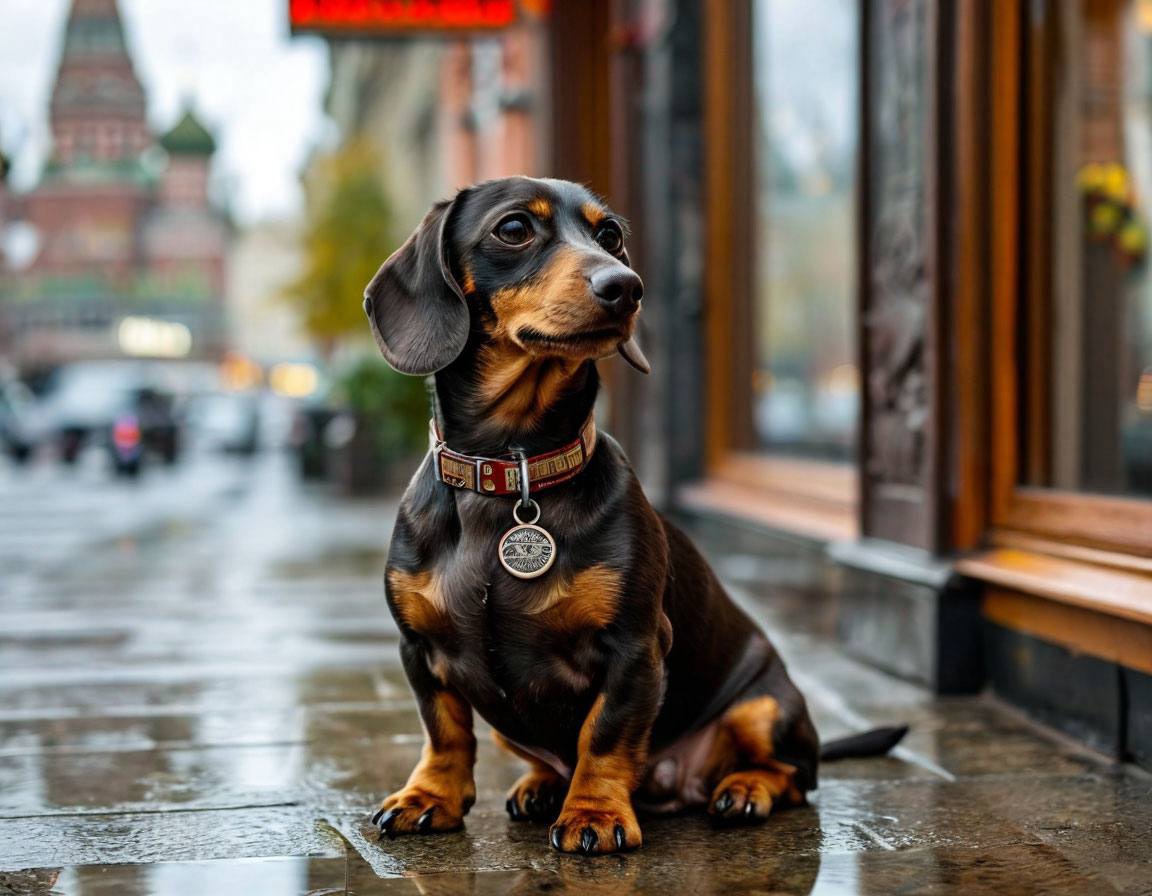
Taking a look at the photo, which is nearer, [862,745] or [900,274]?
[862,745]

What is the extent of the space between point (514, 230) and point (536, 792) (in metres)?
1.39

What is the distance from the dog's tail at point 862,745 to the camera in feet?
13.3

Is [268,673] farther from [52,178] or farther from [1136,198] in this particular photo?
[52,178]

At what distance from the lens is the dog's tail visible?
13.3 ft

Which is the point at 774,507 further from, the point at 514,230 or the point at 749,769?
the point at 514,230

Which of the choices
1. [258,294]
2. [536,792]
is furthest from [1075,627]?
[258,294]

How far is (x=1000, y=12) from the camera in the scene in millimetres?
5023

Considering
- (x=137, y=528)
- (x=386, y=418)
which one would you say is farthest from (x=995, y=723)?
(x=386, y=418)

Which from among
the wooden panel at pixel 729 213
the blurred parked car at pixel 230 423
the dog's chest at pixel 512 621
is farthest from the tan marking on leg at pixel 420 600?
the blurred parked car at pixel 230 423

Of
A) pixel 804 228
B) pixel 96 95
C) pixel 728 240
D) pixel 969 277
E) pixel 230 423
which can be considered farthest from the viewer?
pixel 96 95

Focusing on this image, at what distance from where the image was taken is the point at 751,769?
142 inches

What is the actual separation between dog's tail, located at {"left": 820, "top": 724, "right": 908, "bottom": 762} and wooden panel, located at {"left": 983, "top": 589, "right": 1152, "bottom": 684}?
66 cm

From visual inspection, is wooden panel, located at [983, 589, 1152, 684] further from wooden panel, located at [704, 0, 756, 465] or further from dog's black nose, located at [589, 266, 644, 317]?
wooden panel, located at [704, 0, 756, 465]

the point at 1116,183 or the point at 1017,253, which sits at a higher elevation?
the point at 1116,183
